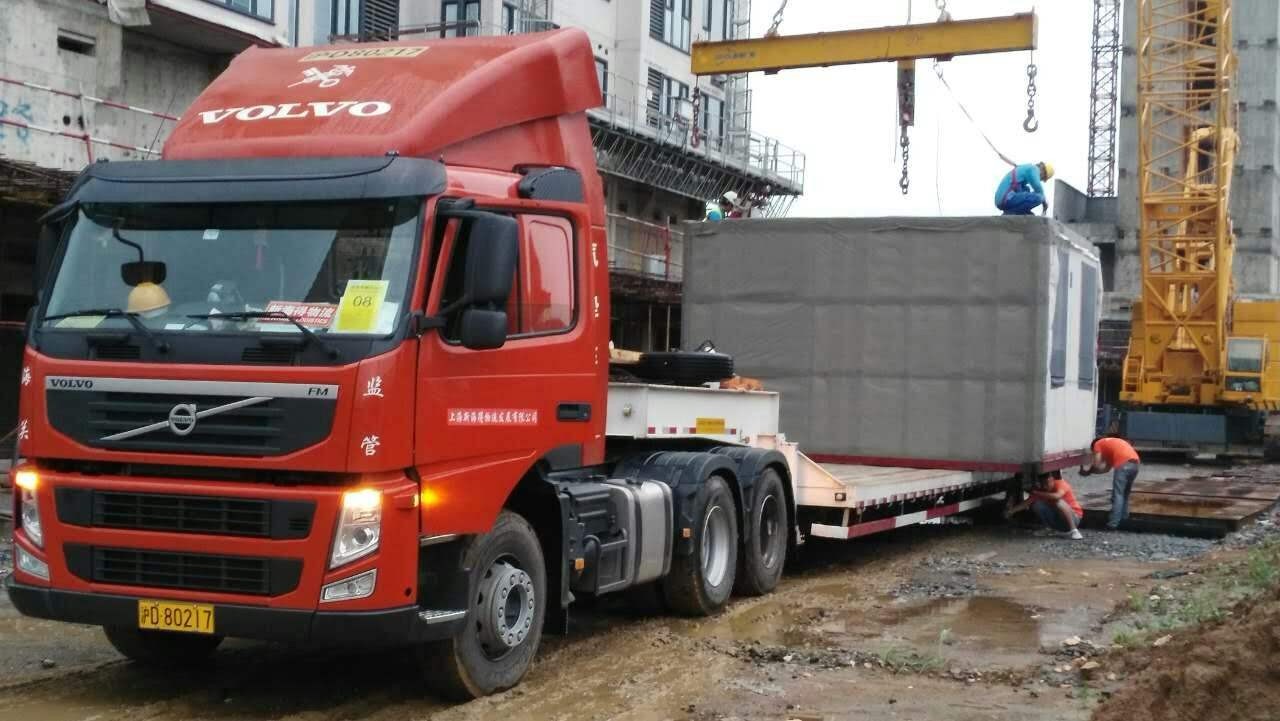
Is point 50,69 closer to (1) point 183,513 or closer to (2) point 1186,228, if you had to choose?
(1) point 183,513

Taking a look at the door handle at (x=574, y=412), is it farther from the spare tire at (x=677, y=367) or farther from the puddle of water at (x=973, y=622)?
the puddle of water at (x=973, y=622)

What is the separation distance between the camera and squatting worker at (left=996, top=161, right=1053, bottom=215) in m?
15.6

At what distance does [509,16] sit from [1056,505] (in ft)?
74.7

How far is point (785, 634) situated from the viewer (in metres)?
10.4

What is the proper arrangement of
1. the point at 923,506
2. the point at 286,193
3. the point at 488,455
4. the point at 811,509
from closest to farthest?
the point at 286,193, the point at 488,455, the point at 811,509, the point at 923,506

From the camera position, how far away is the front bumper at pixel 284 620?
7258 millimetres

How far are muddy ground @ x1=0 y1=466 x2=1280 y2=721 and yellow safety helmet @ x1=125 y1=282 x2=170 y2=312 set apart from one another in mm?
2093

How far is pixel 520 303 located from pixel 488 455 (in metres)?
0.93

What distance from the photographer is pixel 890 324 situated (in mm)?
15578

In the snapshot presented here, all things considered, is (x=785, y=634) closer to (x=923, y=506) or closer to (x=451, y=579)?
(x=451, y=579)

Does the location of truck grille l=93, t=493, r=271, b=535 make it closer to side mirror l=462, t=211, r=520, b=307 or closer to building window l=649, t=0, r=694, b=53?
side mirror l=462, t=211, r=520, b=307

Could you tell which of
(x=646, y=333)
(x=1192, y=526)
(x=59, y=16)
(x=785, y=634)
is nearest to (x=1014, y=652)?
(x=785, y=634)

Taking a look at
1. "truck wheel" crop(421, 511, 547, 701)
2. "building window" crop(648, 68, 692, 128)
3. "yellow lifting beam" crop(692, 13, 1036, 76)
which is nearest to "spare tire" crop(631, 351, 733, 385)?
"truck wheel" crop(421, 511, 547, 701)

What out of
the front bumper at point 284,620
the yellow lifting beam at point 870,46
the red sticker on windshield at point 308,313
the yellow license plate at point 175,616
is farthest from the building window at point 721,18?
the yellow license plate at point 175,616
